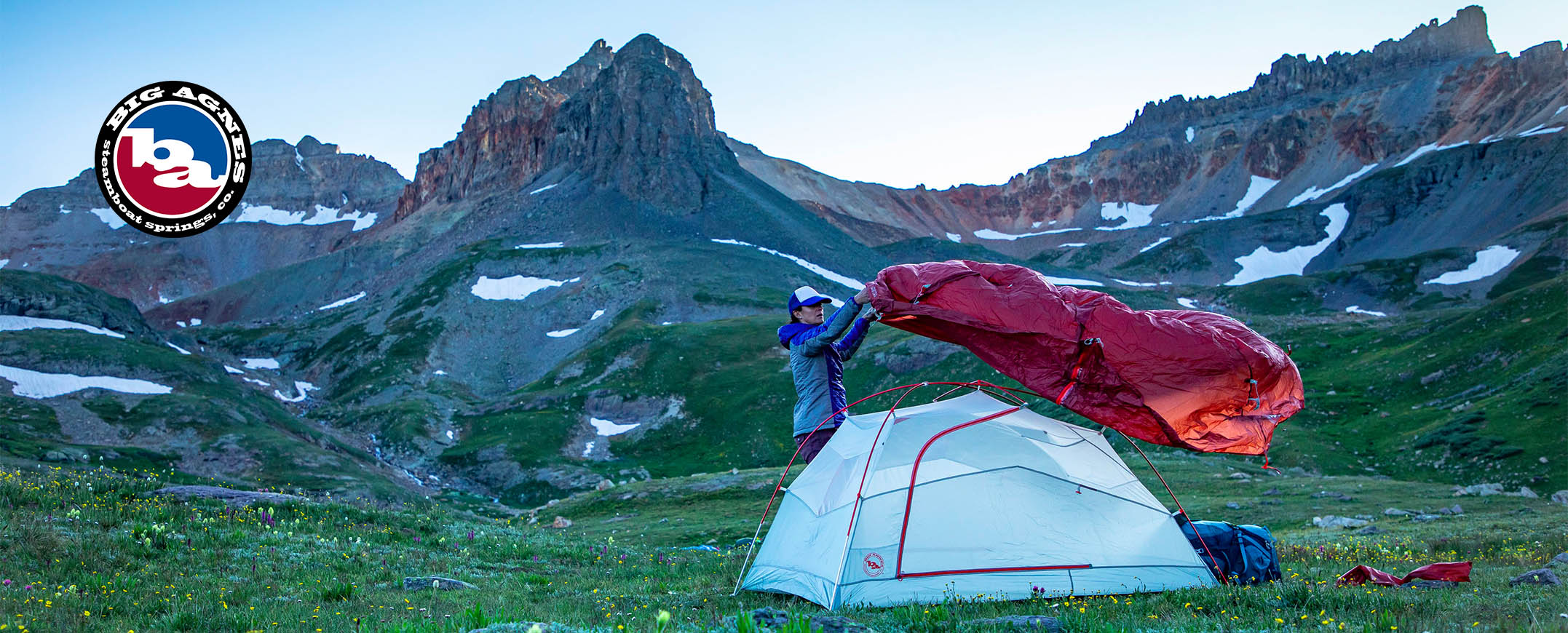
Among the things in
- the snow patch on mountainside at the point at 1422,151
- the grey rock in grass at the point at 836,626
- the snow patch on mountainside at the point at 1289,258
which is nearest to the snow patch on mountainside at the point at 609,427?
the grey rock in grass at the point at 836,626

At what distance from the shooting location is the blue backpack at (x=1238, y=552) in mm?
10648

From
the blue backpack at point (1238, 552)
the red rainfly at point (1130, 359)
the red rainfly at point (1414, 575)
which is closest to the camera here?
the red rainfly at point (1414, 575)

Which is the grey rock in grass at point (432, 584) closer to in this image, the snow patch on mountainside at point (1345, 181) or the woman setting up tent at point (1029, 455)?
the woman setting up tent at point (1029, 455)

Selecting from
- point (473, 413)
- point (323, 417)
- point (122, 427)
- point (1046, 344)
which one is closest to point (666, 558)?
point (1046, 344)

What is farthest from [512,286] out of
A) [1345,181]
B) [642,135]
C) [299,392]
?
[1345,181]

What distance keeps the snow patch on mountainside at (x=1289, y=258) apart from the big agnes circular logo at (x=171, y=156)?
174358mm

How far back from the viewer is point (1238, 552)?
426 inches

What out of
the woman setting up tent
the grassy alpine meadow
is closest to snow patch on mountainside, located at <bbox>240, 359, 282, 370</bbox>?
the grassy alpine meadow

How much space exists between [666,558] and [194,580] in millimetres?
7203

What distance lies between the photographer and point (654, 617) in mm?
8453

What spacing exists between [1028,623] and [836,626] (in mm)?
1592

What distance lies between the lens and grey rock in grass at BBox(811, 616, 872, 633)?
7.14 metres

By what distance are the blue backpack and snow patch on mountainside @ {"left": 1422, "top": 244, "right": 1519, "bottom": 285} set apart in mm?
128013

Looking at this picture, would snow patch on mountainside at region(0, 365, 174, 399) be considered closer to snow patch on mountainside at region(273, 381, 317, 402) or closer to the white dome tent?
snow patch on mountainside at region(273, 381, 317, 402)
